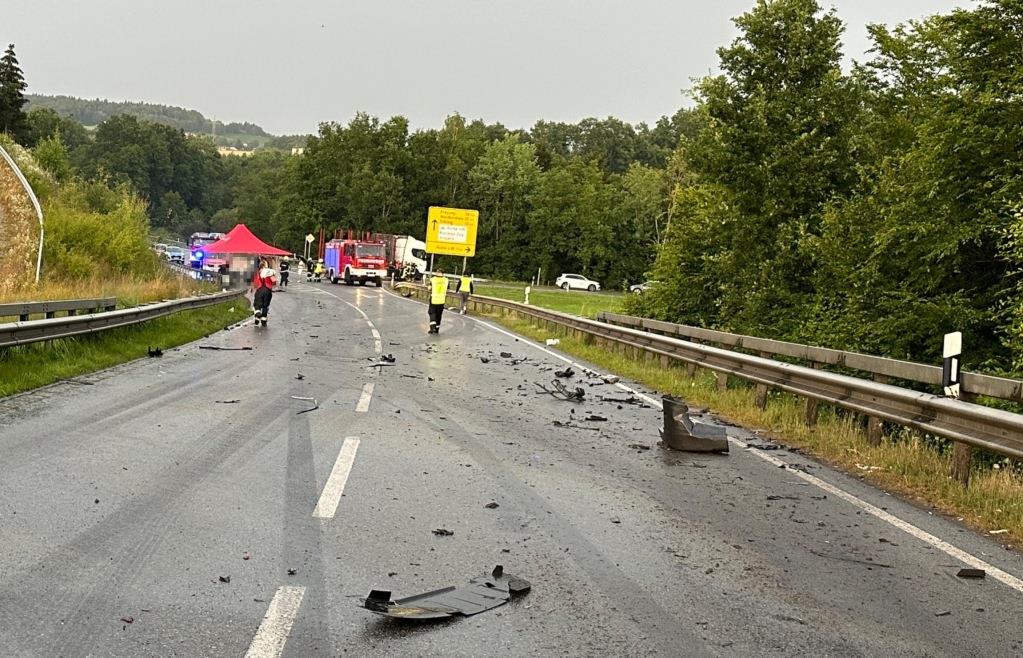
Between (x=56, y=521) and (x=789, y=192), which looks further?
(x=789, y=192)

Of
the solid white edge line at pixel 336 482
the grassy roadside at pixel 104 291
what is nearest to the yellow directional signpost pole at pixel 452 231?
the grassy roadside at pixel 104 291

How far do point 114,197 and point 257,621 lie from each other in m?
47.4

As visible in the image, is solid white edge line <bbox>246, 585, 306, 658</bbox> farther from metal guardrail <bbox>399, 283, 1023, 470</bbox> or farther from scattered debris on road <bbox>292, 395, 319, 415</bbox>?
scattered debris on road <bbox>292, 395, 319, 415</bbox>

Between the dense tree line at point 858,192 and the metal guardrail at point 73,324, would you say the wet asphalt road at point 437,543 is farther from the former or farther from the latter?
the dense tree line at point 858,192

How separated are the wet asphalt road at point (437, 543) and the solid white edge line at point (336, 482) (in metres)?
0.07

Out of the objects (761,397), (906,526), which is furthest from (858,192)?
(906,526)

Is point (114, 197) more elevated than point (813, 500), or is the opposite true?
point (114, 197)

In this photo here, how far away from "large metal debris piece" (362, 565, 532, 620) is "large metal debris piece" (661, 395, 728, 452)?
4807mm

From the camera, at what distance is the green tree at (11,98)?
9369 cm

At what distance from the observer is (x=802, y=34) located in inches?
854

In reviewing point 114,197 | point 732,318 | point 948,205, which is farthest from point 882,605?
point 114,197

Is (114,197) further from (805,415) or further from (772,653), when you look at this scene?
(772,653)

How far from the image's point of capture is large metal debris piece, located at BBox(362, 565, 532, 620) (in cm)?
419

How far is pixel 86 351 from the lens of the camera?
14805 mm
